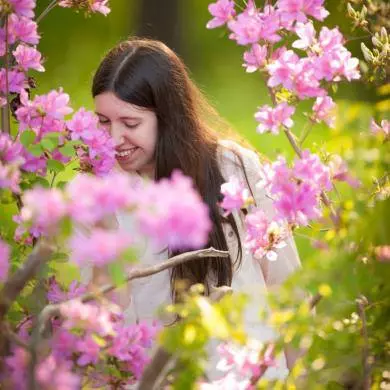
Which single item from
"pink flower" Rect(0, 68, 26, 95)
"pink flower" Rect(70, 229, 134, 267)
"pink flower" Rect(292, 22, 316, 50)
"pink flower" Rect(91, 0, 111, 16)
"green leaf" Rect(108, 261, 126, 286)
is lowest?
"pink flower" Rect(0, 68, 26, 95)

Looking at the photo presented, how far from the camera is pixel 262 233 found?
1.79m

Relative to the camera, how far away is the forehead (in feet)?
8.25

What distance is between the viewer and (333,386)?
1.99 meters

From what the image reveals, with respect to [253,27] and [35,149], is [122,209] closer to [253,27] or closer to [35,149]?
[35,149]

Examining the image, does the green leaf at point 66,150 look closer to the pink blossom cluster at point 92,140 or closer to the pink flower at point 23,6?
the pink blossom cluster at point 92,140

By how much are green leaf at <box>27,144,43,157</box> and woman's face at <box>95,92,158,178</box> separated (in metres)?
0.78

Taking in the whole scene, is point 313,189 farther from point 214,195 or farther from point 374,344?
point 214,195

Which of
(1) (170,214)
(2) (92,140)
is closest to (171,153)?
(2) (92,140)

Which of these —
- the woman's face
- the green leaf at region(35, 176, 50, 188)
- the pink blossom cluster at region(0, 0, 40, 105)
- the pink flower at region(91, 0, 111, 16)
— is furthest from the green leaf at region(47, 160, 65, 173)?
the woman's face

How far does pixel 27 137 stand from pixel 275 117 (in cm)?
55

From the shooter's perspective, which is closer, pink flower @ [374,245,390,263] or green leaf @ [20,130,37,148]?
pink flower @ [374,245,390,263]

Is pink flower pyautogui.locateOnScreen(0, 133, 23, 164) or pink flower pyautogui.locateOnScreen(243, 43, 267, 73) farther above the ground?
pink flower pyautogui.locateOnScreen(243, 43, 267, 73)

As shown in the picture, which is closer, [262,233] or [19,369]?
[19,369]

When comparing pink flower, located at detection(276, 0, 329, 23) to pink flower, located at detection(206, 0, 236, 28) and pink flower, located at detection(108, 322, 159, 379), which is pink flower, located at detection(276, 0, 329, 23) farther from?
pink flower, located at detection(108, 322, 159, 379)
